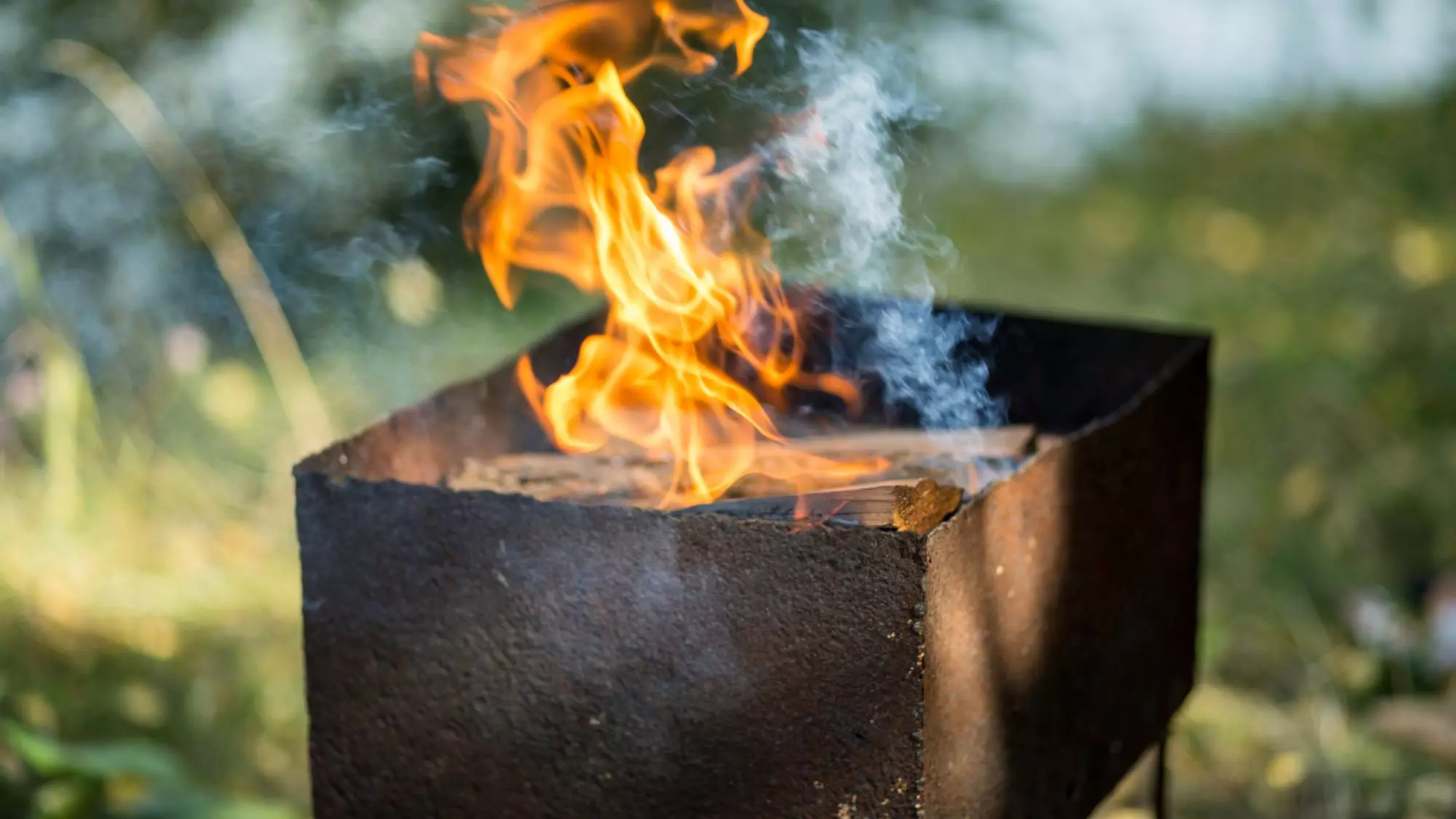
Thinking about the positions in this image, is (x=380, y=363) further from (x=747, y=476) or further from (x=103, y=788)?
(x=747, y=476)

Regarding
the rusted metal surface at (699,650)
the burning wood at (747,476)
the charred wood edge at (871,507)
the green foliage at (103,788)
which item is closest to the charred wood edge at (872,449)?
the burning wood at (747,476)

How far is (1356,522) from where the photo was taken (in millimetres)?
4027

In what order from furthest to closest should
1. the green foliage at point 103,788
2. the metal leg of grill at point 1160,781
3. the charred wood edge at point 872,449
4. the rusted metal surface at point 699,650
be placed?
the green foliage at point 103,788 < the metal leg of grill at point 1160,781 < the charred wood edge at point 872,449 < the rusted metal surface at point 699,650

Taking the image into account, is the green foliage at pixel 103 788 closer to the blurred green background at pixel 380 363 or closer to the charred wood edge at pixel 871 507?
the blurred green background at pixel 380 363

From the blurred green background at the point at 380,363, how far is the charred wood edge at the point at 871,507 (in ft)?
4.89

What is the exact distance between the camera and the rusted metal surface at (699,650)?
164cm

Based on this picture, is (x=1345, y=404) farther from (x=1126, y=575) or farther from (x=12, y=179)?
(x=12, y=179)

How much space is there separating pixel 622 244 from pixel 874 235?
38cm

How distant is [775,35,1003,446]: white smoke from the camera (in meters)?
2.21

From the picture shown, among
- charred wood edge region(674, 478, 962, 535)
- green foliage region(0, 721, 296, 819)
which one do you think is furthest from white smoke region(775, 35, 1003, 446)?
green foliage region(0, 721, 296, 819)

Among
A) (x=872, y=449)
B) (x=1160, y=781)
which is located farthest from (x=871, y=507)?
(x=1160, y=781)

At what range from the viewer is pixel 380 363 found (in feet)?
14.9

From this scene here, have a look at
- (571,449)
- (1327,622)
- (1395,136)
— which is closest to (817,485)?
(571,449)

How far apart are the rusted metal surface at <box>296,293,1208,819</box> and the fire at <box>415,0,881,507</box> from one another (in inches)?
9.1
